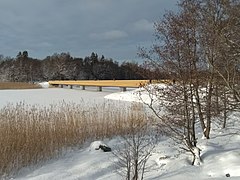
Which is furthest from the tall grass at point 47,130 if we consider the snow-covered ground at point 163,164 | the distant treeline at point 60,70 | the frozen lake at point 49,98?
the distant treeline at point 60,70

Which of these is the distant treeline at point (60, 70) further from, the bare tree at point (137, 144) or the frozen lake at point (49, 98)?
the bare tree at point (137, 144)

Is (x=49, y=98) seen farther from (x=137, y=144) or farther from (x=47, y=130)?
(x=137, y=144)

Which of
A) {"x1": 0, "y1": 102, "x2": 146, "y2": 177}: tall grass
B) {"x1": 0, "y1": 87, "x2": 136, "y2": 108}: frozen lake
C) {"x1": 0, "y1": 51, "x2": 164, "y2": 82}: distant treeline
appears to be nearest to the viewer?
{"x1": 0, "y1": 102, "x2": 146, "y2": 177}: tall grass

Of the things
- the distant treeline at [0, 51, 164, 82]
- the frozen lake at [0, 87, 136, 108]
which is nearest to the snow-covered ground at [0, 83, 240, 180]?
the frozen lake at [0, 87, 136, 108]

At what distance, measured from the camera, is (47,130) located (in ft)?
30.2

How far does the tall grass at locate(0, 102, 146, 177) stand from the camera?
8164 millimetres

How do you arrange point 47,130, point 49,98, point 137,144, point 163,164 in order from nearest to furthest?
point 163,164 → point 137,144 → point 47,130 → point 49,98

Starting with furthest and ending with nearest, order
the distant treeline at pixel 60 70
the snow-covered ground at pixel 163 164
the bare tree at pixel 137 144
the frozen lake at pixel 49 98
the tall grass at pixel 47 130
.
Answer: the distant treeline at pixel 60 70 → the frozen lake at pixel 49 98 → the tall grass at pixel 47 130 → the bare tree at pixel 137 144 → the snow-covered ground at pixel 163 164

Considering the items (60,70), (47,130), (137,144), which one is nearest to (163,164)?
(137,144)

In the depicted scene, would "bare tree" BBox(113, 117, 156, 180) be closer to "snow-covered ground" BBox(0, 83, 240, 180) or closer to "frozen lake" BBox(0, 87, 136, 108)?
"snow-covered ground" BBox(0, 83, 240, 180)

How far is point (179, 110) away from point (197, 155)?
43.2 inches

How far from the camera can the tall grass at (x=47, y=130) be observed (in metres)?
8.16

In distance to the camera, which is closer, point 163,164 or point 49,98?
point 163,164

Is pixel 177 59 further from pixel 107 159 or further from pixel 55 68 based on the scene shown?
pixel 55 68
